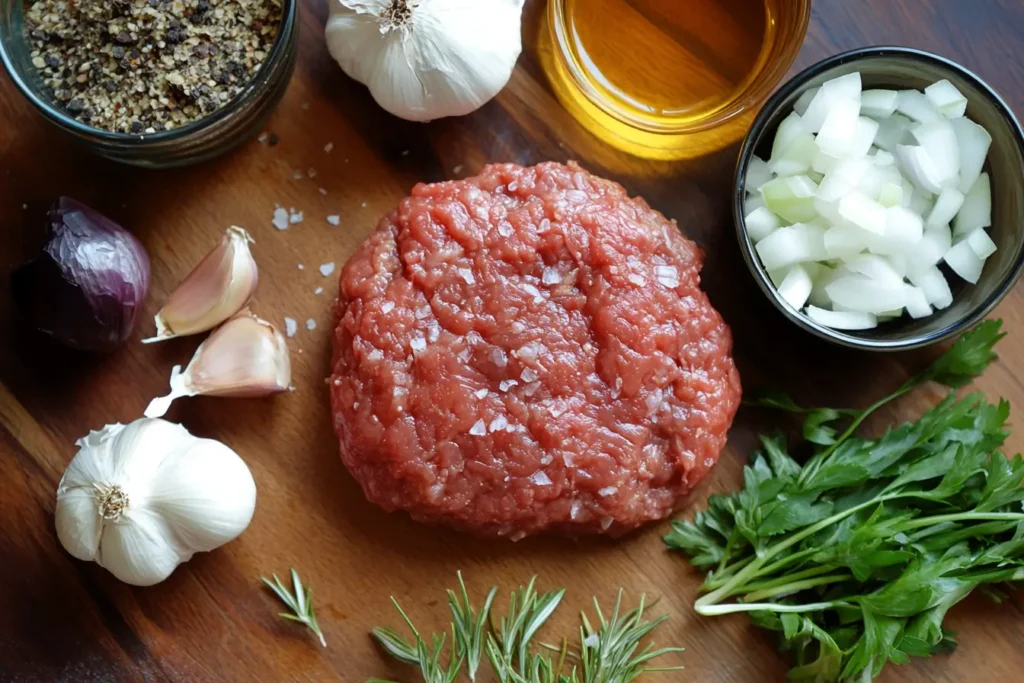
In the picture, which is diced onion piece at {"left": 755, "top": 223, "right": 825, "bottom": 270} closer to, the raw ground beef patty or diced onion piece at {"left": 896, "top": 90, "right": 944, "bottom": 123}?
the raw ground beef patty

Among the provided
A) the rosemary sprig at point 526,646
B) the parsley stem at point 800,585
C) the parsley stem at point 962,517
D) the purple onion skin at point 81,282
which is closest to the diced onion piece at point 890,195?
the parsley stem at point 962,517

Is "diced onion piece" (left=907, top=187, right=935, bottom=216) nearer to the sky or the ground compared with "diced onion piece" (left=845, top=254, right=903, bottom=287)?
nearer to the sky

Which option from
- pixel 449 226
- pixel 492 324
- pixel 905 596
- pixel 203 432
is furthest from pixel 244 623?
pixel 905 596

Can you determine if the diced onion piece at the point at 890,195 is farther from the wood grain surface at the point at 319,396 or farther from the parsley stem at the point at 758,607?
the parsley stem at the point at 758,607

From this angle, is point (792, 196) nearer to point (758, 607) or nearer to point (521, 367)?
point (521, 367)

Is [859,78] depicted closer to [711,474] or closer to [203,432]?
[711,474]

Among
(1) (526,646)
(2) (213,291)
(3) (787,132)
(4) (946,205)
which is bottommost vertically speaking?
(1) (526,646)

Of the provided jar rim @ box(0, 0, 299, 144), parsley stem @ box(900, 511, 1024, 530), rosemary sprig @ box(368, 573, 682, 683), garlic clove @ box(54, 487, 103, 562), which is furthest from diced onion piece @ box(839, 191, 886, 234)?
garlic clove @ box(54, 487, 103, 562)

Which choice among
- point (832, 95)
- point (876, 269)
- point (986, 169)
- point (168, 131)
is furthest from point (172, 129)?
point (986, 169)
